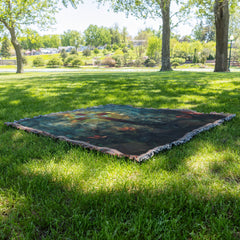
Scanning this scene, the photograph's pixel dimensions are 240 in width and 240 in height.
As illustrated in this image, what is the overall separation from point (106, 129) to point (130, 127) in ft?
1.06

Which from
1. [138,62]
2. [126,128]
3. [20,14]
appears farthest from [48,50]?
[126,128]

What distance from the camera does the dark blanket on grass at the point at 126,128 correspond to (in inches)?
97.1

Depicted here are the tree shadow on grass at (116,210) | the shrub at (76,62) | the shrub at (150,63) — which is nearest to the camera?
the tree shadow on grass at (116,210)

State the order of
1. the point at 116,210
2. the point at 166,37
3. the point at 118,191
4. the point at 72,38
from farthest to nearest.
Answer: the point at 72,38, the point at 166,37, the point at 118,191, the point at 116,210

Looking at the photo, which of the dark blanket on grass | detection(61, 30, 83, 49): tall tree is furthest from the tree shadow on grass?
detection(61, 30, 83, 49): tall tree

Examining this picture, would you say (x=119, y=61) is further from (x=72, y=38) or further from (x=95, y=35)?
(x=72, y=38)

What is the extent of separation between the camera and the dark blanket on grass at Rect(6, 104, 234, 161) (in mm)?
2467

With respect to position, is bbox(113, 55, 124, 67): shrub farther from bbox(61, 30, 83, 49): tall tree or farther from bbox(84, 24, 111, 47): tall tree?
bbox(61, 30, 83, 49): tall tree

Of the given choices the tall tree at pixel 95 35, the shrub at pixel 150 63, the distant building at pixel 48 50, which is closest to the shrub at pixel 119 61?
the shrub at pixel 150 63

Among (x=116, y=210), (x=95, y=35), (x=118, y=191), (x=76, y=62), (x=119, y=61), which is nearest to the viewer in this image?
(x=116, y=210)

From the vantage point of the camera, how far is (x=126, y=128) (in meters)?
3.14

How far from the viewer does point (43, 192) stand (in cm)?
167

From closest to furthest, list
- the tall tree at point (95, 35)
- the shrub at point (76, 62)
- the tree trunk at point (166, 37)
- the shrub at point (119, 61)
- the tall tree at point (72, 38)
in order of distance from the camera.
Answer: the tree trunk at point (166, 37), the shrub at point (119, 61), the shrub at point (76, 62), the tall tree at point (95, 35), the tall tree at point (72, 38)

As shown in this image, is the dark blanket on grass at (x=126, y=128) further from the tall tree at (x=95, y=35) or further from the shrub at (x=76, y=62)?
the tall tree at (x=95, y=35)
